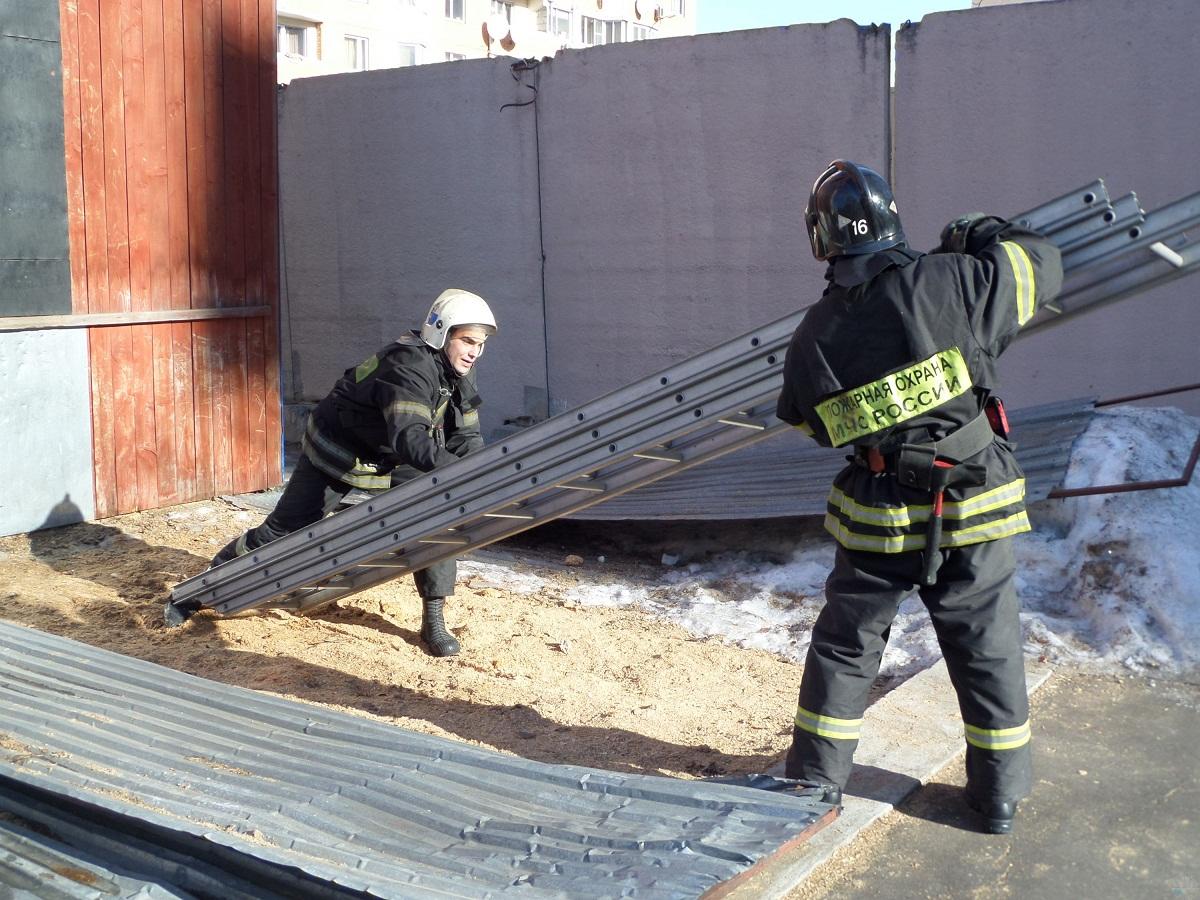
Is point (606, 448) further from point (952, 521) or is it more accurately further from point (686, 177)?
point (686, 177)

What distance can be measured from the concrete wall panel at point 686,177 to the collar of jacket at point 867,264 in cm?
493

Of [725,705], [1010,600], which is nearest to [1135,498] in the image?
[725,705]

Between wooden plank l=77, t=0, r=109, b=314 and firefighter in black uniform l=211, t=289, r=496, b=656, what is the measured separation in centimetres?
225

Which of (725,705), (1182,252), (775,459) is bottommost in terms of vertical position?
(725,705)

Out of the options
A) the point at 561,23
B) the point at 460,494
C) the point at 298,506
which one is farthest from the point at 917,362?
the point at 561,23

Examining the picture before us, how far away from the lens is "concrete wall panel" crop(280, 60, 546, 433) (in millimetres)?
9805

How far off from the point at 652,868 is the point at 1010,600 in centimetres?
129

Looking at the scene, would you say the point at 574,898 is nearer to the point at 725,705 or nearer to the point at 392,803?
the point at 392,803

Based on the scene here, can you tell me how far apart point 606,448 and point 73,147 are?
4373 millimetres

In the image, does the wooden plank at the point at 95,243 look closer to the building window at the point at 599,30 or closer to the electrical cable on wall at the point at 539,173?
the electrical cable on wall at the point at 539,173

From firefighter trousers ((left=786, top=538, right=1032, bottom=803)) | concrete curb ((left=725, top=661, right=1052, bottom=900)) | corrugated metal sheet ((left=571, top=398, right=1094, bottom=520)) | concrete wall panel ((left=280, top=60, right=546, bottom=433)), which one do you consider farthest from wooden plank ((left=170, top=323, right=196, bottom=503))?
firefighter trousers ((left=786, top=538, right=1032, bottom=803))

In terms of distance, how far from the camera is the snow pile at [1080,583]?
4.98m

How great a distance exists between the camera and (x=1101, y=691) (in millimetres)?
4523

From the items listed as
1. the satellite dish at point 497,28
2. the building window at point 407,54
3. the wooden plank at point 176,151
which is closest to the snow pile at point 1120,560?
the wooden plank at point 176,151
